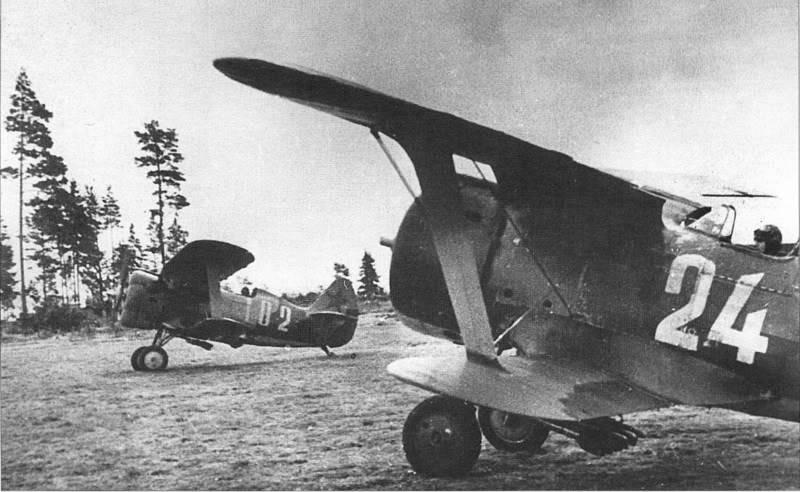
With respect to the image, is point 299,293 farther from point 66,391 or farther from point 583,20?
point 583,20

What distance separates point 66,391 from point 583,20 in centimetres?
682

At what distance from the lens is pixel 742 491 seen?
3.34 m

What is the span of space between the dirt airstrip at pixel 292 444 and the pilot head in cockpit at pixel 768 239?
4.30ft

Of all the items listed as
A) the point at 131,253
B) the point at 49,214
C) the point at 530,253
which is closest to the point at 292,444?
the point at 530,253

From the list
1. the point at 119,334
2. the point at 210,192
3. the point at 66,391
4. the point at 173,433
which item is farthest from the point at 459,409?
the point at 119,334

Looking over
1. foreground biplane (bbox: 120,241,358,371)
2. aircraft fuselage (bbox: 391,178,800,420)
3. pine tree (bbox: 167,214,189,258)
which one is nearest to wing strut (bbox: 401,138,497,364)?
aircraft fuselage (bbox: 391,178,800,420)

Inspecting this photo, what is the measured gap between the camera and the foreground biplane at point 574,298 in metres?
3.14

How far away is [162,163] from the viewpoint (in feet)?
19.0

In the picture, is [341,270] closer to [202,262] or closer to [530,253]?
[202,262]

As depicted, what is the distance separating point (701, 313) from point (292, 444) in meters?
2.94

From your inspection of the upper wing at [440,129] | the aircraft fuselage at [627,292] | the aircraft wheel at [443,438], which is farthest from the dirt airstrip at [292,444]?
the upper wing at [440,129]

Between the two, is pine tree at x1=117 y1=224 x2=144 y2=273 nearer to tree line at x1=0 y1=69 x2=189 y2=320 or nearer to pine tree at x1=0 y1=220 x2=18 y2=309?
tree line at x1=0 y1=69 x2=189 y2=320

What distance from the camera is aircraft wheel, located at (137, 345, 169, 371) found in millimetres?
9117

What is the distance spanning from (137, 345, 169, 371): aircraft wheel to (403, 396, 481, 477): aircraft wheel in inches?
266
